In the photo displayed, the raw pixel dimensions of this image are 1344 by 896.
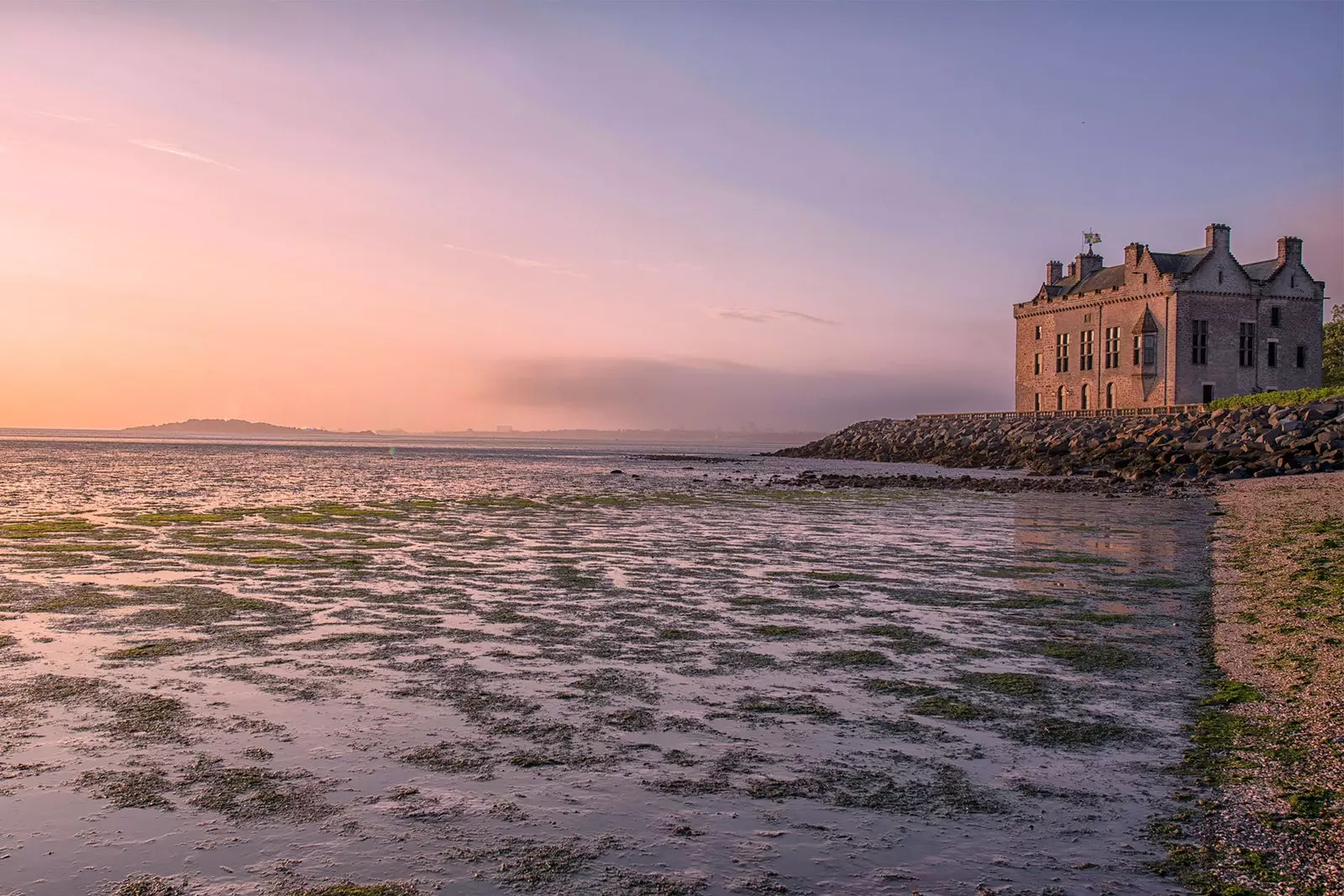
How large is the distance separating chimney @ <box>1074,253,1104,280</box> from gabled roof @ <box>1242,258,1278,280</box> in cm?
952

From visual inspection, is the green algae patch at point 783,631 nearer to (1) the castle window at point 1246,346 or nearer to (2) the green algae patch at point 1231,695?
(2) the green algae patch at point 1231,695

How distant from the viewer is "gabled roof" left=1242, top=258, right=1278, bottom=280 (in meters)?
59.0

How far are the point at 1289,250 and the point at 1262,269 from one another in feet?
6.57

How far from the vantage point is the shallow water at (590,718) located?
13.9 feet

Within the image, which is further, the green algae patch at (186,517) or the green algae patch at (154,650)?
the green algae patch at (186,517)

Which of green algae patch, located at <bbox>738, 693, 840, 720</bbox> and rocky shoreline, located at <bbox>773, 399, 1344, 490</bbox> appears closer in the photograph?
green algae patch, located at <bbox>738, 693, 840, 720</bbox>

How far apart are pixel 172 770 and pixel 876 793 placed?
3.89 metres

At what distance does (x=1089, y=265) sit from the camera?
224ft

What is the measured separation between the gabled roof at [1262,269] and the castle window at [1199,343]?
548cm

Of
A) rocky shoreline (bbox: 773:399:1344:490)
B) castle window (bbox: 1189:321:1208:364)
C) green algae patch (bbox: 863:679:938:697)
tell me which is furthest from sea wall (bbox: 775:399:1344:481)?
green algae patch (bbox: 863:679:938:697)

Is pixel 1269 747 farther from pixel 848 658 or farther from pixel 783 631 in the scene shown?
pixel 783 631

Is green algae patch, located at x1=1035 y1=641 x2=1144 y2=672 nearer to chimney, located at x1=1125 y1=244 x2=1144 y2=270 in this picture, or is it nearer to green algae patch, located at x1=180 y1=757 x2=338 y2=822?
green algae patch, located at x1=180 y1=757 x2=338 y2=822

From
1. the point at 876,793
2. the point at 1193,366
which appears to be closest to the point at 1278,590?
the point at 876,793

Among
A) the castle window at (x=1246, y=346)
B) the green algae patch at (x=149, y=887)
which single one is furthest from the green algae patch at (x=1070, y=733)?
the castle window at (x=1246, y=346)
